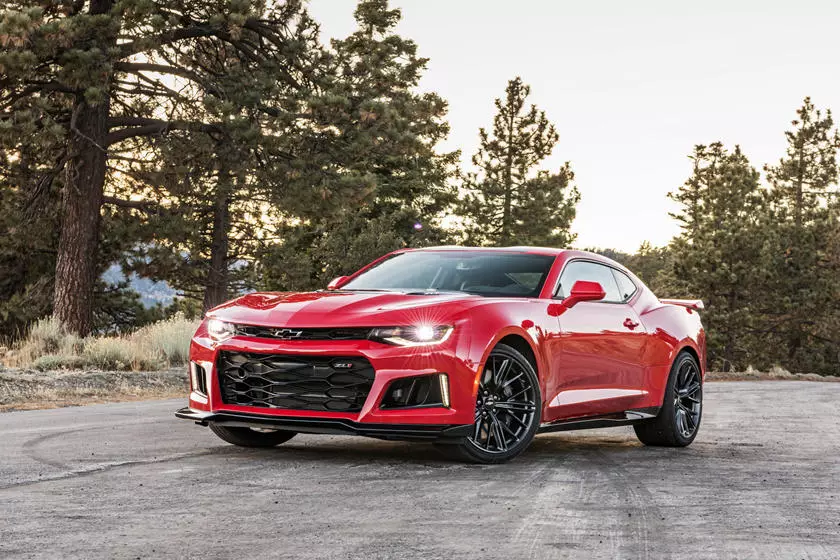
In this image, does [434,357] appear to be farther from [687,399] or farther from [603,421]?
[687,399]

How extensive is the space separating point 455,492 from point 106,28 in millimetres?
17223

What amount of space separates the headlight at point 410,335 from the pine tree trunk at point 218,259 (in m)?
29.6

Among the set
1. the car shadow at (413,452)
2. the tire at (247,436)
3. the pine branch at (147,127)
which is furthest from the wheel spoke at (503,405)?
the pine branch at (147,127)

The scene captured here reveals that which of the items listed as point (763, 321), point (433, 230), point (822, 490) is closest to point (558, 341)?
point (822, 490)

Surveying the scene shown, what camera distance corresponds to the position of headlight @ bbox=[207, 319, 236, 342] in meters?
8.17

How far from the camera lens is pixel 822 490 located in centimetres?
752

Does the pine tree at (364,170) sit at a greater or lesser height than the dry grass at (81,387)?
greater

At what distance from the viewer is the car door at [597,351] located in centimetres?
889

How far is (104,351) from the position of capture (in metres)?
19.0

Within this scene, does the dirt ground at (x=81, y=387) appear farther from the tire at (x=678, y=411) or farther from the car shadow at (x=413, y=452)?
the tire at (x=678, y=411)

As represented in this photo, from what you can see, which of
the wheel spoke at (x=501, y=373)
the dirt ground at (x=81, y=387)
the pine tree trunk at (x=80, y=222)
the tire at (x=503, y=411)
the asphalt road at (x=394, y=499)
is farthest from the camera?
the pine tree trunk at (x=80, y=222)

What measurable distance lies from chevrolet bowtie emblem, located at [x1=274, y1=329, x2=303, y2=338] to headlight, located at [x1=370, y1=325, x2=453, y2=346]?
514 millimetres

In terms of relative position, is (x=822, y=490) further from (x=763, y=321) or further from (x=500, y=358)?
(x=763, y=321)

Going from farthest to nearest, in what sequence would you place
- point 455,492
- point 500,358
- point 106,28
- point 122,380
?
1. point 106,28
2. point 122,380
3. point 500,358
4. point 455,492
